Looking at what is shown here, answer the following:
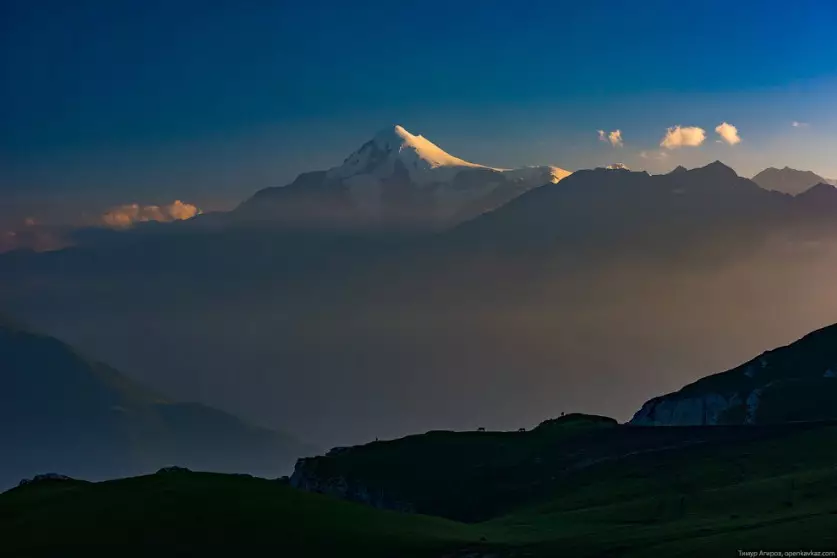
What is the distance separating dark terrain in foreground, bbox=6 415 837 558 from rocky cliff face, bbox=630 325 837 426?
35.3 meters

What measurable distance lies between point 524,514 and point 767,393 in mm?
80152

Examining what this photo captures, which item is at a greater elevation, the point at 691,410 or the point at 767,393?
the point at 767,393

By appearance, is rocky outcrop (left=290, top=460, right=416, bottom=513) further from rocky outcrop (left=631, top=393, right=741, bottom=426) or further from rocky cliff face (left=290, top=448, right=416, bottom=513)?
rocky outcrop (left=631, top=393, right=741, bottom=426)

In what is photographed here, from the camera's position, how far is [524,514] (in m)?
108

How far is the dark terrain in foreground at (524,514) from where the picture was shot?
75.1 meters

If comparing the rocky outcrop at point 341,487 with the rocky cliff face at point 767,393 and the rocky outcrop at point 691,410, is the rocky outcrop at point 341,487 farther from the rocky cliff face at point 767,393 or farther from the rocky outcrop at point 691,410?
the rocky outcrop at point 691,410

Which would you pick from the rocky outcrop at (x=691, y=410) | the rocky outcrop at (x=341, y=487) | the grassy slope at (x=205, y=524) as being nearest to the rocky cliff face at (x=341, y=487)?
the rocky outcrop at (x=341, y=487)

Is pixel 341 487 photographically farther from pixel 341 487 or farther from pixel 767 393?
pixel 767 393

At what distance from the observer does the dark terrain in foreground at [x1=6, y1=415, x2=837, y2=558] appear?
246ft

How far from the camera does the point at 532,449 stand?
15800 centimetres

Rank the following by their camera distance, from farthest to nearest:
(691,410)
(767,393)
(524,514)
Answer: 1. (691,410)
2. (767,393)
3. (524,514)

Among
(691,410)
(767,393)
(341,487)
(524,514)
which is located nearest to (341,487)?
(341,487)

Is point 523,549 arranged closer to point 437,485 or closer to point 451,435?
point 437,485

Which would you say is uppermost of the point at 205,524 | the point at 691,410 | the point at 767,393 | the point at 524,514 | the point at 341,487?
the point at 767,393
